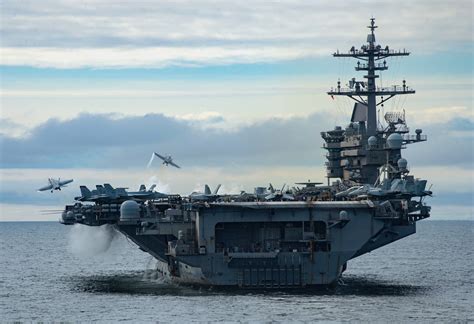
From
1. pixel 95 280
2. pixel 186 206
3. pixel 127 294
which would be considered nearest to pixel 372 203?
pixel 186 206

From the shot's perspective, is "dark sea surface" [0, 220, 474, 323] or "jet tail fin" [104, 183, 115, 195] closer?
"dark sea surface" [0, 220, 474, 323]

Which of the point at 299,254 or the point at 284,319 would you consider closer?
the point at 284,319

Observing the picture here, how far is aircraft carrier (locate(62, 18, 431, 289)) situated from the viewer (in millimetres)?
50438

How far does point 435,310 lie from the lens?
150 ft

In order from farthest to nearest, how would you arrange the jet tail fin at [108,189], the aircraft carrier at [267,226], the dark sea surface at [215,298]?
1. the jet tail fin at [108,189]
2. the aircraft carrier at [267,226]
3. the dark sea surface at [215,298]

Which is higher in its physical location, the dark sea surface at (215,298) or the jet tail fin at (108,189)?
the jet tail fin at (108,189)

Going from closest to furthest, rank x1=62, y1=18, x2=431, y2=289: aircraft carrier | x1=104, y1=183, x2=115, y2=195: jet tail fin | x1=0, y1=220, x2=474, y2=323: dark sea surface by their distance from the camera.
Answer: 1. x1=0, y1=220, x2=474, y2=323: dark sea surface
2. x1=62, y1=18, x2=431, y2=289: aircraft carrier
3. x1=104, y1=183, x2=115, y2=195: jet tail fin

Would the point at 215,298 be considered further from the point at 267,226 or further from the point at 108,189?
the point at 108,189

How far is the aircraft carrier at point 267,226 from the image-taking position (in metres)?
50.4

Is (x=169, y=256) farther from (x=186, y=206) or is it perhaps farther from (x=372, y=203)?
(x=372, y=203)

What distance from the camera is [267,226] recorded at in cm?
5181

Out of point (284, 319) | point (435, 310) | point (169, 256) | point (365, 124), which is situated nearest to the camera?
point (284, 319)

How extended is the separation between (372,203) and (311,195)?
7.07m

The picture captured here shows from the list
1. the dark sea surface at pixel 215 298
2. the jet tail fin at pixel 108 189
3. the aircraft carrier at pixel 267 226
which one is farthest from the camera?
the jet tail fin at pixel 108 189
